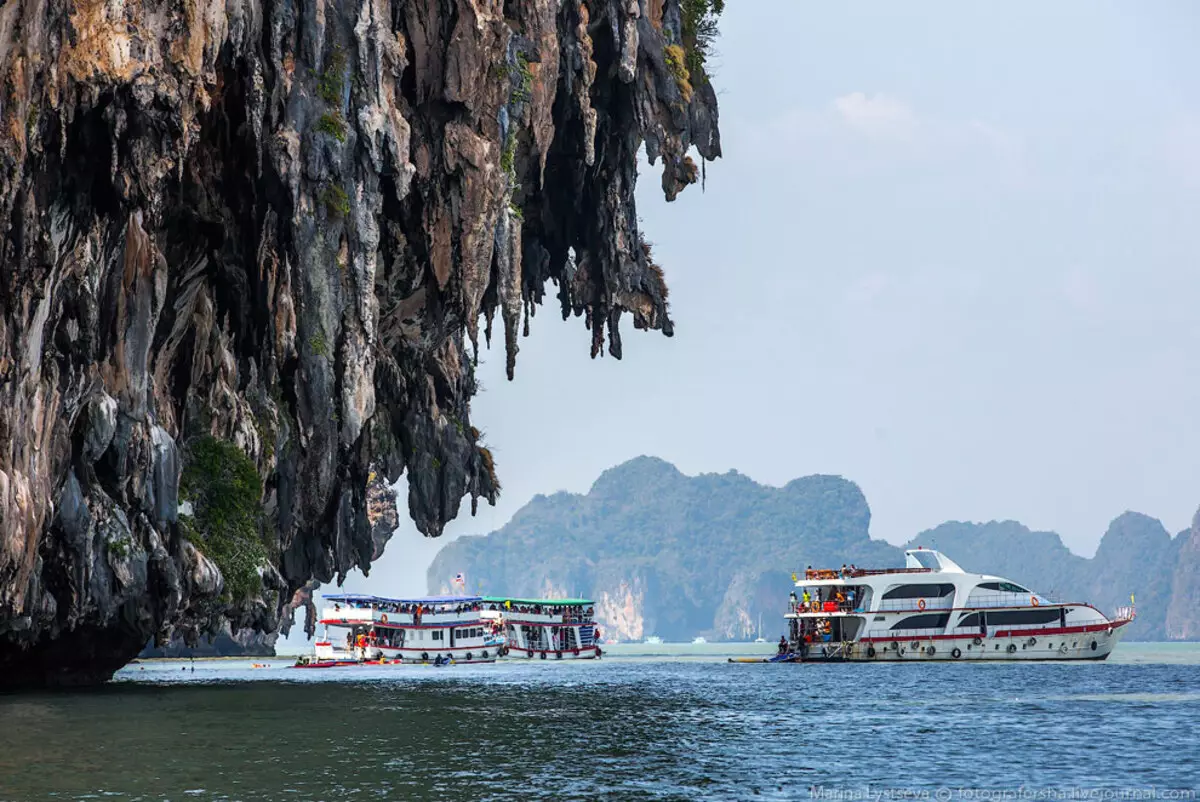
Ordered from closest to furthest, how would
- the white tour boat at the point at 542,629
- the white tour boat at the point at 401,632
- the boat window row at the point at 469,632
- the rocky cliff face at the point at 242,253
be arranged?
the rocky cliff face at the point at 242,253
the white tour boat at the point at 401,632
the boat window row at the point at 469,632
the white tour boat at the point at 542,629

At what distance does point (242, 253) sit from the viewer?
41.6 m

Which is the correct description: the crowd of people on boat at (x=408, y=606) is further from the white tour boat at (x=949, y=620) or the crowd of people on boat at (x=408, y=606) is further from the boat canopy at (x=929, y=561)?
the boat canopy at (x=929, y=561)

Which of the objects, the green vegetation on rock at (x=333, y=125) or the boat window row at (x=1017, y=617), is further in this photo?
the boat window row at (x=1017, y=617)

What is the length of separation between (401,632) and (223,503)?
55.0 metres

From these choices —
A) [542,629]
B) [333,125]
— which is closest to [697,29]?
[333,125]

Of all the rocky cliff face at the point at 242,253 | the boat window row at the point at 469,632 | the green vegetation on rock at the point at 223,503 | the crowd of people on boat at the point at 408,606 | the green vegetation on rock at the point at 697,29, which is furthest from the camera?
the boat window row at the point at 469,632

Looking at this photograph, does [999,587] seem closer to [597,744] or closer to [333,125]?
[333,125]

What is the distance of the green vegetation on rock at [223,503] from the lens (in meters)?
43.3

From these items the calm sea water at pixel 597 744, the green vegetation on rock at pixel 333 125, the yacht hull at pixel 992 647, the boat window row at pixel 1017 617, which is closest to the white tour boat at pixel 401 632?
the yacht hull at pixel 992 647

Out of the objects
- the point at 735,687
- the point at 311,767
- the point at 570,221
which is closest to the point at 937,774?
the point at 311,767

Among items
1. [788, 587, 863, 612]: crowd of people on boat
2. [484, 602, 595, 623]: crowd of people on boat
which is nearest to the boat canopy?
[788, 587, 863, 612]: crowd of people on boat

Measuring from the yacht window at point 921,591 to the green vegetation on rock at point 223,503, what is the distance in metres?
47.4

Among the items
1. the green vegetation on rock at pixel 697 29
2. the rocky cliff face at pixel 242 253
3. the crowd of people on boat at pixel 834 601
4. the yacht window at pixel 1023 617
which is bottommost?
the yacht window at pixel 1023 617

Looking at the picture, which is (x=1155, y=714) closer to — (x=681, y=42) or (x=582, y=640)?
(x=681, y=42)
